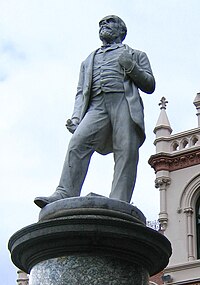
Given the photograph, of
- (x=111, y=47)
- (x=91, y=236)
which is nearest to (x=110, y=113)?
(x=111, y=47)

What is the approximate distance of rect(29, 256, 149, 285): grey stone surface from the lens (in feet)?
20.8

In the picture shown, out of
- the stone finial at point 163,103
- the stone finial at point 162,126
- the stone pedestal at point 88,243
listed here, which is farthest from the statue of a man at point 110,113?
the stone finial at point 163,103

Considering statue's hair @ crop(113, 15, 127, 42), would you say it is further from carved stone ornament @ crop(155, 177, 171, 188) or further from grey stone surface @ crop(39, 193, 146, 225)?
carved stone ornament @ crop(155, 177, 171, 188)

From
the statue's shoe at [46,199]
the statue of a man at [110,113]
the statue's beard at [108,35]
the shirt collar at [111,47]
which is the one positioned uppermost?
the statue's beard at [108,35]

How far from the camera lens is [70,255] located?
6.44m

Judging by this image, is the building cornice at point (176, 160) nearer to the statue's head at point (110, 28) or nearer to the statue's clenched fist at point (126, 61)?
the statue's head at point (110, 28)

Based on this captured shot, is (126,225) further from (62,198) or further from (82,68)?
(82,68)

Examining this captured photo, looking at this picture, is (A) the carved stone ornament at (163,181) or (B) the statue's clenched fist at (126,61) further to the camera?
(A) the carved stone ornament at (163,181)

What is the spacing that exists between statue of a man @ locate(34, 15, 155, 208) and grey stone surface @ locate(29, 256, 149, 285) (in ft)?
2.20

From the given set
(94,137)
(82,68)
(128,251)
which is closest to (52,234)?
(128,251)

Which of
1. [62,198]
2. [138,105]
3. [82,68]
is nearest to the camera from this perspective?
[62,198]

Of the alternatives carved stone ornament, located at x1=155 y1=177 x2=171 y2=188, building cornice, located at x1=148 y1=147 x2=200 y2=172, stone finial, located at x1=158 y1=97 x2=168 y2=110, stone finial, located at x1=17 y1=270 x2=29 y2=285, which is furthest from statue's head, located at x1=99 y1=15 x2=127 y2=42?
stone finial, located at x1=17 y1=270 x2=29 y2=285

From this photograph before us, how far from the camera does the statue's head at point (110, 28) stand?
785 centimetres

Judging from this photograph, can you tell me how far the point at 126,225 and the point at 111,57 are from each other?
6.76ft
